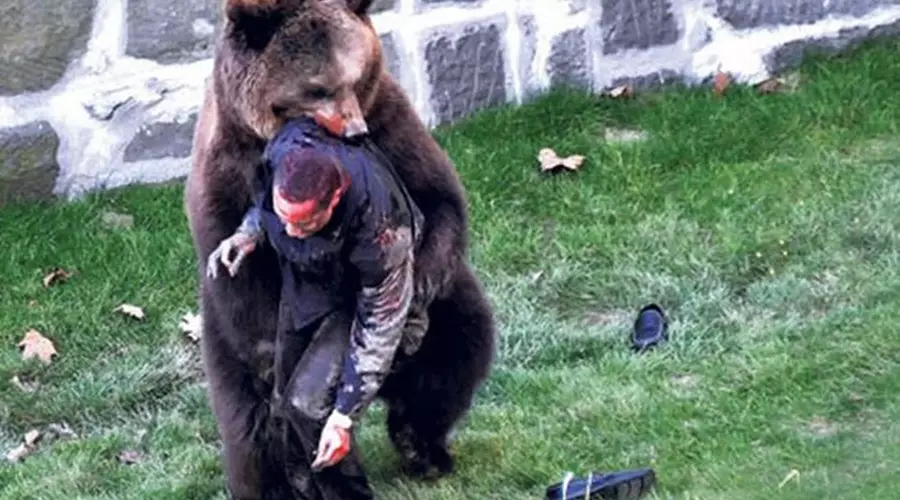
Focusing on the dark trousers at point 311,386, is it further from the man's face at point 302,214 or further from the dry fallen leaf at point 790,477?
the dry fallen leaf at point 790,477

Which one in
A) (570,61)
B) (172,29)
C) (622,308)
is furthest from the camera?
(570,61)

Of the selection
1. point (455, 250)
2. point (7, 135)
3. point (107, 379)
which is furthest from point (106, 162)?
point (455, 250)

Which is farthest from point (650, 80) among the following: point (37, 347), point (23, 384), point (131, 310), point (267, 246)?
point (267, 246)

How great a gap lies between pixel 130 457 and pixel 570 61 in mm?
3036

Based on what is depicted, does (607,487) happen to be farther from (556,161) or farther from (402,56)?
(402,56)

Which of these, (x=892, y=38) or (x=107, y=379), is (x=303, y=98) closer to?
(x=107, y=379)

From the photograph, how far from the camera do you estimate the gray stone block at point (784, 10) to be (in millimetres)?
8172

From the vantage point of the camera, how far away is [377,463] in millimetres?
5449

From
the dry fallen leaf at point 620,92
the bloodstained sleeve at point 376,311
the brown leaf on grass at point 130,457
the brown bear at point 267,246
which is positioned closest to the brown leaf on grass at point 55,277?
the brown leaf on grass at point 130,457

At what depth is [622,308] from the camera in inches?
263

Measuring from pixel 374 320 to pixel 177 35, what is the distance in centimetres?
353

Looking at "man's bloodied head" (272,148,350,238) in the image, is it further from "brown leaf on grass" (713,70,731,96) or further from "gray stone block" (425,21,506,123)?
"brown leaf on grass" (713,70,731,96)

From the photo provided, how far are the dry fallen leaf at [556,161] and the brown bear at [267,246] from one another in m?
2.53

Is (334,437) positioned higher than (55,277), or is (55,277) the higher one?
(334,437)
